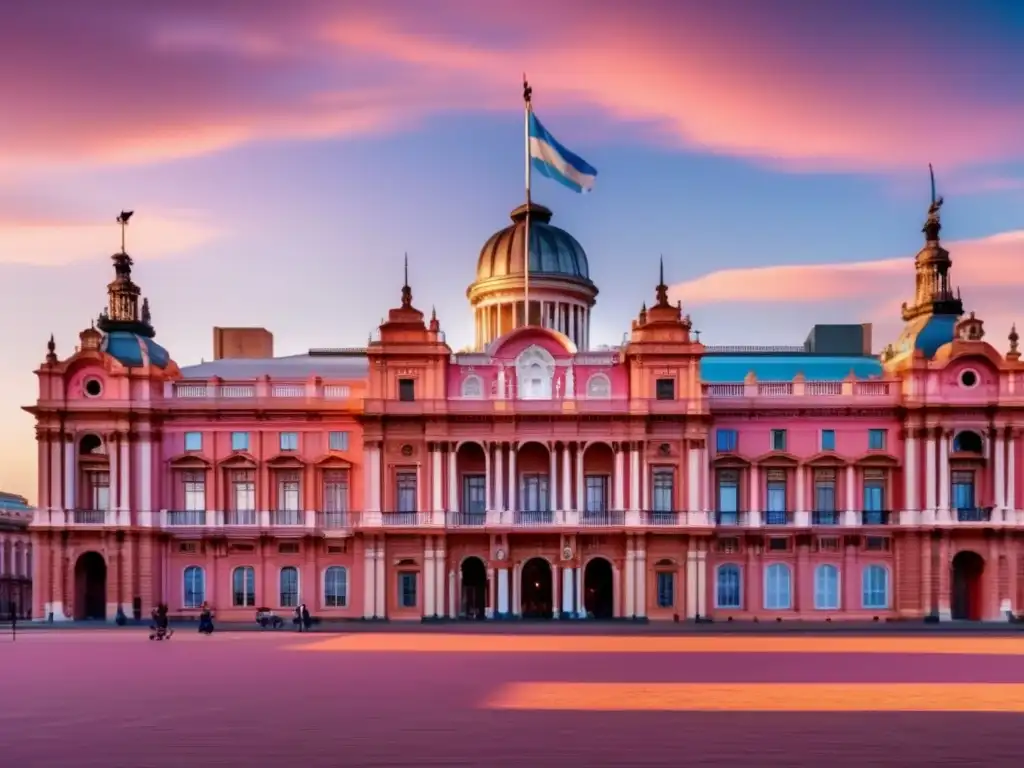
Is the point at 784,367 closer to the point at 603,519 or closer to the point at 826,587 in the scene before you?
the point at 826,587

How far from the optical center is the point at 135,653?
38.4m

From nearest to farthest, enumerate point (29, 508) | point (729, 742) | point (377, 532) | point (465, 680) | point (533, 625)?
point (729, 742) → point (465, 680) → point (533, 625) → point (377, 532) → point (29, 508)

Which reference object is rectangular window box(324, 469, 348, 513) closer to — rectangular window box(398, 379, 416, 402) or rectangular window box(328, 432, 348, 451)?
rectangular window box(328, 432, 348, 451)

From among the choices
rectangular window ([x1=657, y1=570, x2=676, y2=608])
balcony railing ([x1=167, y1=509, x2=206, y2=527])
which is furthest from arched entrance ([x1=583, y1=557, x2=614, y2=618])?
balcony railing ([x1=167, y1=509, x2=206, y2=527])

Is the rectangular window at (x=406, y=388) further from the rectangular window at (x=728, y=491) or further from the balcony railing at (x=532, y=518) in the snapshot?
the rectangular window at (x=728, y=491)

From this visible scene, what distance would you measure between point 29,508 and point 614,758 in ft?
378

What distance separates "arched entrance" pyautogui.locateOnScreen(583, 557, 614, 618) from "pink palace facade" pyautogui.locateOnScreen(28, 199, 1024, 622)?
0.41 ft

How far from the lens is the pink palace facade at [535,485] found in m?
61.4

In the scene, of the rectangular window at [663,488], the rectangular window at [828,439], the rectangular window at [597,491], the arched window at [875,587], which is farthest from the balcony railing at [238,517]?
the arched window at [875,587]

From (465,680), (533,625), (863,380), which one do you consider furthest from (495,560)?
(465,680)

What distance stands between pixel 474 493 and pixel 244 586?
1464 centimetres

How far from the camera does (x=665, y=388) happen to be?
62.2 m

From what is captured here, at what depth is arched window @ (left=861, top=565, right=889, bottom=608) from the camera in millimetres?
62656

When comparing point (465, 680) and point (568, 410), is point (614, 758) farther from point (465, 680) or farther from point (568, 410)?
point (568, 410)
